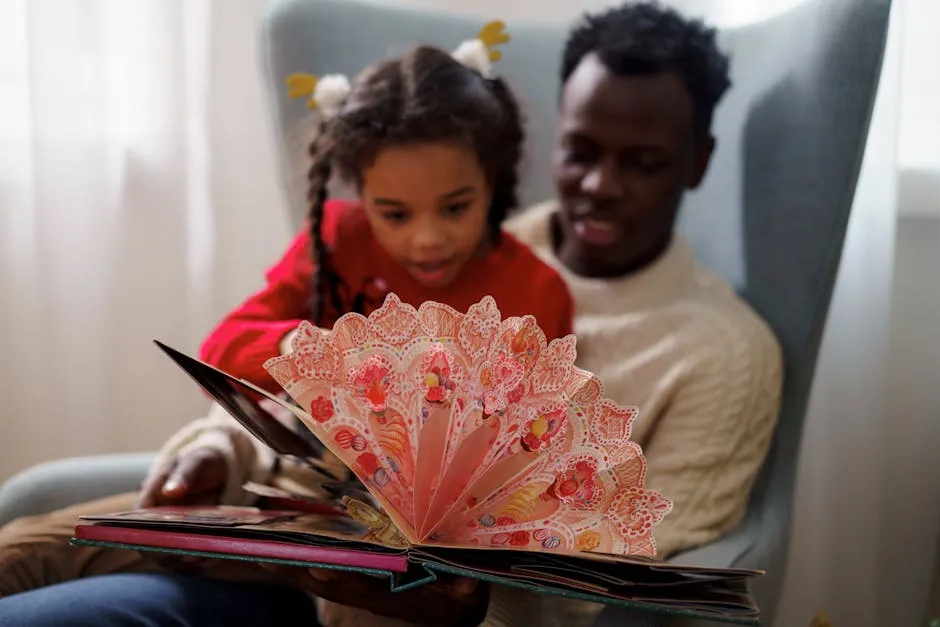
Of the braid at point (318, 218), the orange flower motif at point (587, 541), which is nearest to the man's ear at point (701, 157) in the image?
the braid at point (318, 218)

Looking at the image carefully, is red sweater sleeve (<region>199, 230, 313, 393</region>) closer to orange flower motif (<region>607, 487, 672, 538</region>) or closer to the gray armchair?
the gray armchair

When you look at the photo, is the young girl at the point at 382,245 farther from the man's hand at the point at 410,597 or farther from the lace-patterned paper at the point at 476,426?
the lace-patterned paper at the point at 476,426

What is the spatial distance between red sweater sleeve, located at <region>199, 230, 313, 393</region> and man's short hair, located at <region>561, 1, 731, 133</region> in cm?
35

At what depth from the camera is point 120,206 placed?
4.60 feet

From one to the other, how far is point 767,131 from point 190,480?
68 cm

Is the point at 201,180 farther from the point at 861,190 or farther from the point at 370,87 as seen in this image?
the point at 861,190

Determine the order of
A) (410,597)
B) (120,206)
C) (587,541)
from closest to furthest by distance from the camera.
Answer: (587,541), (410,597), (120,206)

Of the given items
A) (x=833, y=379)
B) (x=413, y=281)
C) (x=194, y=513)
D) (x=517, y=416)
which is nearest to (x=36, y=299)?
(x=413, y=281)

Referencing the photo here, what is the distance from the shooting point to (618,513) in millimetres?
623

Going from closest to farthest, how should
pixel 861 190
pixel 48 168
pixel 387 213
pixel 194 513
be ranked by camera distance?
pixel 194 513 → pixel 387 213 → pixel 861 190 → pixel 48 168

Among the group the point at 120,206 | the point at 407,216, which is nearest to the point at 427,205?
the point at 407,216

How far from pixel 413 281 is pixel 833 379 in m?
0.65

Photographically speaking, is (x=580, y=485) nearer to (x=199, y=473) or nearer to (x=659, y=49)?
(x=199, y=473)

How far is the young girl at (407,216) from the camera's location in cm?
84
